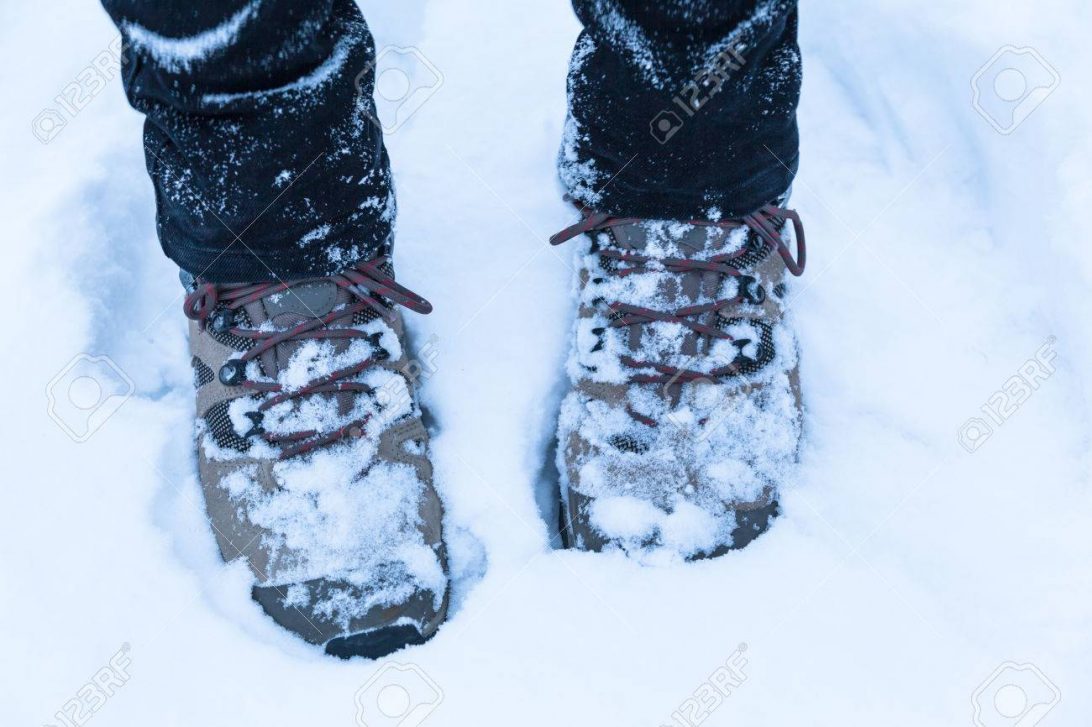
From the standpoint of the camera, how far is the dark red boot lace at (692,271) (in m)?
1.09

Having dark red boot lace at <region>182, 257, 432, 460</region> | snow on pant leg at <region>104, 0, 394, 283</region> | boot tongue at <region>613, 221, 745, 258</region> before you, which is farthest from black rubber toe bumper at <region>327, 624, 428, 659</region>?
boot tongue at <region>613, 221, 745, 258</region>

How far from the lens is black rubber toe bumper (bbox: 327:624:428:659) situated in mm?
1030

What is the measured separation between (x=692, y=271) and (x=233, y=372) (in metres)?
0.62

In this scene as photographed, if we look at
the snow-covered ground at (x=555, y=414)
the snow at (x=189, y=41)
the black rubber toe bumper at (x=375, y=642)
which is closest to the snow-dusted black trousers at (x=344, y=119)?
the snow at (x=189, y=41)

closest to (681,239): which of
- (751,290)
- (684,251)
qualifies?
(684,251)

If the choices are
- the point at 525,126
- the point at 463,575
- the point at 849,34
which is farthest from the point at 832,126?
the point at 463,575

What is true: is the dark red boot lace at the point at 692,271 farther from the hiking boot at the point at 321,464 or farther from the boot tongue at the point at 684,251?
the hiking boot at the point at 321,464

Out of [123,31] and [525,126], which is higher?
[123,31]

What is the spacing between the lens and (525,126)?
1.46 m

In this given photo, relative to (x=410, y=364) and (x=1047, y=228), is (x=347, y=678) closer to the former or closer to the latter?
(x=410, y=364)

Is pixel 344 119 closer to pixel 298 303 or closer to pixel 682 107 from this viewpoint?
pixel 298 303

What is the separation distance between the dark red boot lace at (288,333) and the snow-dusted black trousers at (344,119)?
0.04 meters

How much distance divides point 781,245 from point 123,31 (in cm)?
84

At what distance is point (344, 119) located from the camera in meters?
0.92
